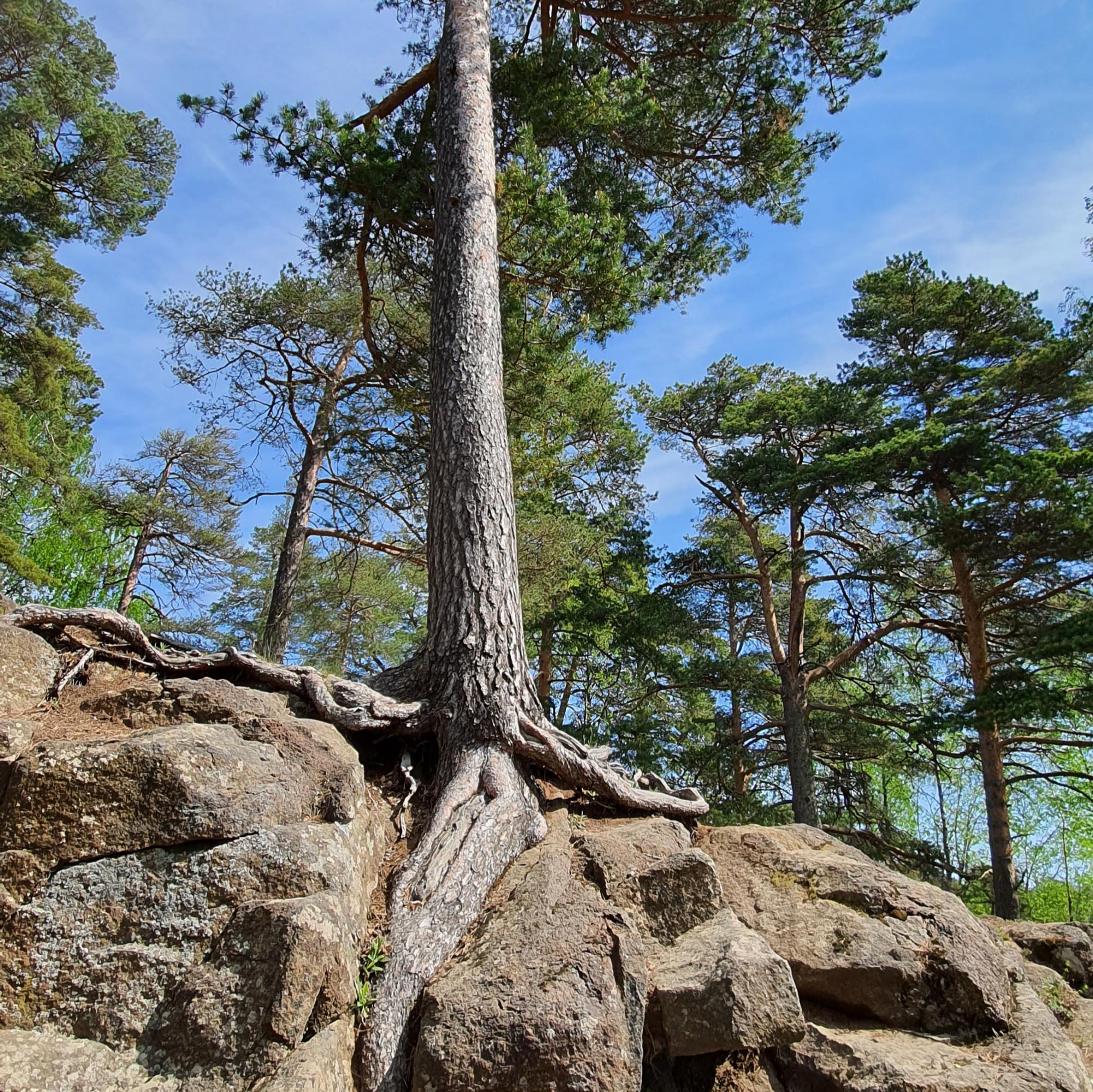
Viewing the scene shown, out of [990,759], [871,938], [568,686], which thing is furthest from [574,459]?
[871,938]

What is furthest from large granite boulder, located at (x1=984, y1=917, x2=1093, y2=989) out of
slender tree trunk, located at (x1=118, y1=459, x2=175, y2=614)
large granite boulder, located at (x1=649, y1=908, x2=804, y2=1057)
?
slender tree trunk, located at (x1=118, y1=459, x2=175, y2=614)

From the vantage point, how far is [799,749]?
11523 mm

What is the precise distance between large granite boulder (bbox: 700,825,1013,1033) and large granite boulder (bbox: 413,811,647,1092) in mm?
907

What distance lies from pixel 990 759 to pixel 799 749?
2660 millimetres

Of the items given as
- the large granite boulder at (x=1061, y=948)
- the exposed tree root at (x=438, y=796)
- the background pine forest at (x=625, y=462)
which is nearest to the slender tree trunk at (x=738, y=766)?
the background pine forest at (x=625, y=462)

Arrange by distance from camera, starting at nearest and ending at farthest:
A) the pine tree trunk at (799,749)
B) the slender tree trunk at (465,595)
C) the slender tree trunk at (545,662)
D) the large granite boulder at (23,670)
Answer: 1. the slender tree trunk at (465,595)
2. the large granite boulder at (23,670)
3. the pine tree trunk at (799,749)
4. the slender tree trunk at (545,662)

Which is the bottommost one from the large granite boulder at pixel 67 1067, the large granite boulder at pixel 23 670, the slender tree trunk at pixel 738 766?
the large granite boulder at pixel 67 1067

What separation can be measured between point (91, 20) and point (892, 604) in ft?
54.7

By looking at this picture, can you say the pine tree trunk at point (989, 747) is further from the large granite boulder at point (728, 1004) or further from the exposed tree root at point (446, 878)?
the exposed tree root at point (446, 878)

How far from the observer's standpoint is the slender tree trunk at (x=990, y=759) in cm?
930

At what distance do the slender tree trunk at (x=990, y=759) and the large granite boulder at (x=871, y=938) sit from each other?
6.74m

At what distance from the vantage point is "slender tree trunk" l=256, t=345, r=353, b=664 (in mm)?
9047

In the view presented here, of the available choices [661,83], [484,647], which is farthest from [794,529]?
[484,647]

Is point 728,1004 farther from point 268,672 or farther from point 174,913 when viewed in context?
point 268,672
